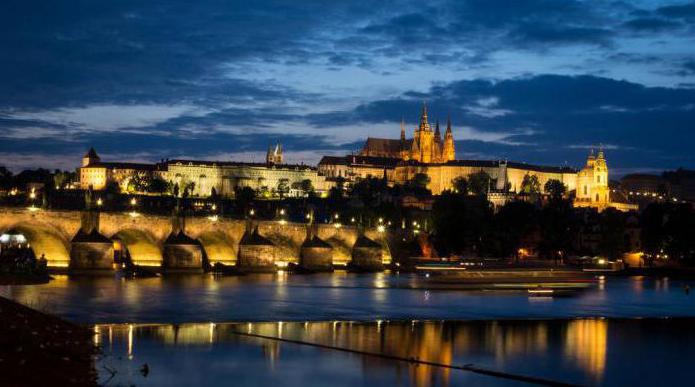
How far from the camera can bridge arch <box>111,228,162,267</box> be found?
76125 millimetres

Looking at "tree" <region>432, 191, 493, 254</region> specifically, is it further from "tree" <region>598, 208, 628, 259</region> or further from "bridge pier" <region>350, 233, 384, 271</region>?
"bridge pier" <region>350, 233, 384, 271</region>

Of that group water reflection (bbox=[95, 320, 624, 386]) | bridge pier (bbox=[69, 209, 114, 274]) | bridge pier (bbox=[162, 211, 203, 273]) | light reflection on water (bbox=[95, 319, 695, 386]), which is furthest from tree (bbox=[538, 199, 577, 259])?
water reflection (bbox=[95, 320, 624, 386])

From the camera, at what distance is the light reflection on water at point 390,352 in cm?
2845

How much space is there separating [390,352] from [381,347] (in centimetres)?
131

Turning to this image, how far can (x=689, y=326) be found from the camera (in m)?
46.2

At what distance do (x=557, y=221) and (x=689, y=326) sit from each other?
67029 millimetres

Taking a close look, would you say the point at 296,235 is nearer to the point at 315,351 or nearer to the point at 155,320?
the point at 155,320

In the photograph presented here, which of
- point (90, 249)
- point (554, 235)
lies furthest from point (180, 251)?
point (554, 235)

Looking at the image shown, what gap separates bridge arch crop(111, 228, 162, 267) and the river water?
9715mm

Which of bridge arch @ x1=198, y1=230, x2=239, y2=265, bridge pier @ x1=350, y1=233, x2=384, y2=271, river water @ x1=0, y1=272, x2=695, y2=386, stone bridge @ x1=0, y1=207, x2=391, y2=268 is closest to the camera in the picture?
river water @ x1=0, y1=272, x2=695, y2=386

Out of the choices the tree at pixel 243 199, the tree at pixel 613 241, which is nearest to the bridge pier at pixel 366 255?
the tree at pixel 613 241

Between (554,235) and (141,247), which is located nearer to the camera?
(141,247)

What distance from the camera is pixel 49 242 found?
69.1 metres

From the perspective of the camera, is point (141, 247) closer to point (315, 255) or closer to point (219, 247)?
point (219, 247)
